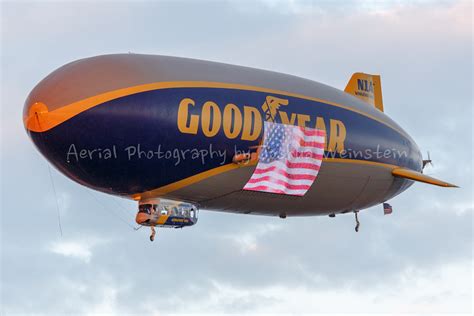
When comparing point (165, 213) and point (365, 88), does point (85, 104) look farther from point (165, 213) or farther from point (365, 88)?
point (365, 88)

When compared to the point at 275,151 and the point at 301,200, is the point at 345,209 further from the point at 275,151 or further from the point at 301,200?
the point at 275,151

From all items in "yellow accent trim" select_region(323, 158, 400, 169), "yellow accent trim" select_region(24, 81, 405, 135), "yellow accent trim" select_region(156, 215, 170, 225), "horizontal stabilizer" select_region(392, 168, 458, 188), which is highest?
"horizontal stabilizer" select_region(392, 168, 458, 188)

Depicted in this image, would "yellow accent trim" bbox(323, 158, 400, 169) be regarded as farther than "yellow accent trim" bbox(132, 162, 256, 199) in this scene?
Yes

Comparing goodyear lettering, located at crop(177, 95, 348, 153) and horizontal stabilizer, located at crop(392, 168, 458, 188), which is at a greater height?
horizontal stabilizer, located at crop(392, 168, 458, 188)

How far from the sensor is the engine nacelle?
33.2m

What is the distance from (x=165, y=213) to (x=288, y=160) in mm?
4958

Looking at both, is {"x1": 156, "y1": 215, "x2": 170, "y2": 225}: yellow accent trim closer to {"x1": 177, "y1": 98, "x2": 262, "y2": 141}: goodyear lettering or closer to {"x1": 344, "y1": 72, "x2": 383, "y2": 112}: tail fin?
{"x1": 177, "y1": 98, "x2": 262, "y2": 141}: goodyear lettering

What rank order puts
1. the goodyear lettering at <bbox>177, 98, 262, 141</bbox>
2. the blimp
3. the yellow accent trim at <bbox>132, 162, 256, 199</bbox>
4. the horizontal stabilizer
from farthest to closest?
the horizontal stabilizer → the yellow accent trim at <bbox>132, 162, 256, 199</bbox> → the goodyear lettering at <bbox>177, 98, 262, 141</bbox> → the blimp

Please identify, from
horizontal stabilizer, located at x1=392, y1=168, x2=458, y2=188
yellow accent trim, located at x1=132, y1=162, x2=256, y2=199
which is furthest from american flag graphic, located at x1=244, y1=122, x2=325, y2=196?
horizontal stabilizer, located at x1=392, y1=168, x2=458, y2=188

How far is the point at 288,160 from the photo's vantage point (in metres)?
34.4

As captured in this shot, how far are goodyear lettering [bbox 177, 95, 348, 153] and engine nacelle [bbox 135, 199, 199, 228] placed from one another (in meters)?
3.44

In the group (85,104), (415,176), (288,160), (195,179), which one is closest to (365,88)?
(415,176)

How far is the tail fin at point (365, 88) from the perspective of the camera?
44750mm

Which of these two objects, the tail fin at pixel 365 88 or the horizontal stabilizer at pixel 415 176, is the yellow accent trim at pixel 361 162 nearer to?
the horizontal stabilizer at pixel 415 176
